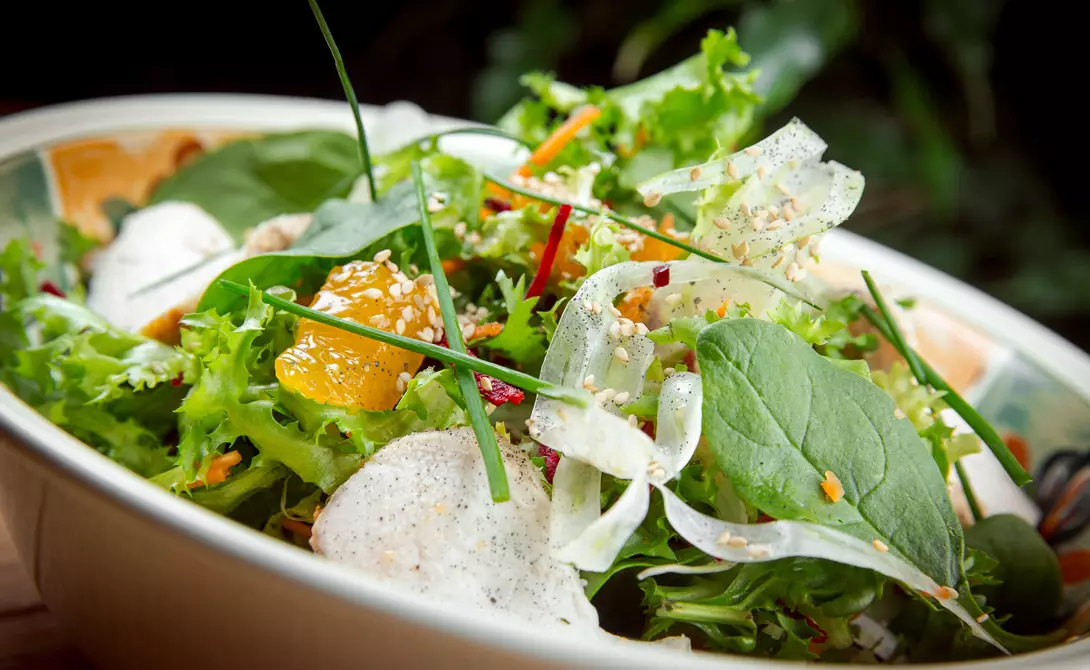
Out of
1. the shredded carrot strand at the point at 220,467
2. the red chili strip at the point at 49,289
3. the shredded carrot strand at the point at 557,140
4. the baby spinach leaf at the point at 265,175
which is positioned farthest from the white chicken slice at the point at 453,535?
the baby spinach leaf at the point at 265,175

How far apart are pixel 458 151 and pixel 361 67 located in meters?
1.50

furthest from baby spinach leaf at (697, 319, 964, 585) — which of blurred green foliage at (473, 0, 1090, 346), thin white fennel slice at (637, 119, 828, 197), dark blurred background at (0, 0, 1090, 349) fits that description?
dark blurred background at (0, 0, 1090, 349)

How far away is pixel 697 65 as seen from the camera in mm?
1227

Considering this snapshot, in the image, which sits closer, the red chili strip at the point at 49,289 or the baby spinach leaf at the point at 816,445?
the baby spinach leaf at the point at 816,445

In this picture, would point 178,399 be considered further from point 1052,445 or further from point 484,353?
point 1052,445

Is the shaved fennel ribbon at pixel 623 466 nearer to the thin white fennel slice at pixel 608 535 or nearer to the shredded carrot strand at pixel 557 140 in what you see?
the thin white fennel slice at pixel 608 535

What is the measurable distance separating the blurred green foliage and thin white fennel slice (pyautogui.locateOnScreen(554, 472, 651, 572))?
1821 mm

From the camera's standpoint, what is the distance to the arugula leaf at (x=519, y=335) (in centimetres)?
79

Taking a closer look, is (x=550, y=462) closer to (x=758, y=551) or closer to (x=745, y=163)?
(x=758, y=551)

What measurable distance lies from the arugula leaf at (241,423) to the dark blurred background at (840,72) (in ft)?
5.65

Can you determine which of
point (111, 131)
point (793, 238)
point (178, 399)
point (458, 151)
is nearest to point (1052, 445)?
point (793, 238)

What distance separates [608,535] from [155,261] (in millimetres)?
753

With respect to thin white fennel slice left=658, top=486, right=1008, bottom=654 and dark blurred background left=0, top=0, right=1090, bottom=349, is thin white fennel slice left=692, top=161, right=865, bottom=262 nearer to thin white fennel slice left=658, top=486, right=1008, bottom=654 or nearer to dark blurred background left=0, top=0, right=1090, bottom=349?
thin white fennel slice left=658, top=486, right=1008, bottom=654

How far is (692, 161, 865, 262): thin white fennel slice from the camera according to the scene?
833mm
